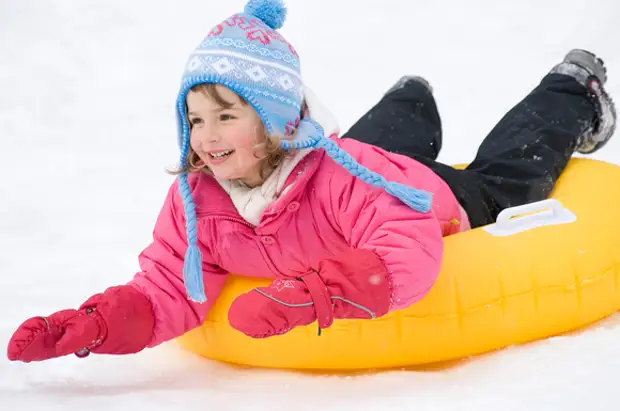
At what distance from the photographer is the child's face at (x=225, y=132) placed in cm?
170

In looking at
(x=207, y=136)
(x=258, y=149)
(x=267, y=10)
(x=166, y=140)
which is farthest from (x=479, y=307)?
(x=166, y=140)

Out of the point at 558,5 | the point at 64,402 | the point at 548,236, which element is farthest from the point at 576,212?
the point at 558,5

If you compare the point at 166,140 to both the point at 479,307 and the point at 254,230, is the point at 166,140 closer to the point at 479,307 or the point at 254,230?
the point at 254,230

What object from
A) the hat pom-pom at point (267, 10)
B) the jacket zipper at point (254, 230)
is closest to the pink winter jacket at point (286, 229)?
the jacket zipper at point (254, 230)

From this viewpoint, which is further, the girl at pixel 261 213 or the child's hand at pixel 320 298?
the girl at pixel 261 213

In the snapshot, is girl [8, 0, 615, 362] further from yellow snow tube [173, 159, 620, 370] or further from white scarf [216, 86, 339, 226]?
yellow snow tube [173, 159, 620, 370]

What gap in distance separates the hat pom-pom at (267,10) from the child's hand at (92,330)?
2.35ft

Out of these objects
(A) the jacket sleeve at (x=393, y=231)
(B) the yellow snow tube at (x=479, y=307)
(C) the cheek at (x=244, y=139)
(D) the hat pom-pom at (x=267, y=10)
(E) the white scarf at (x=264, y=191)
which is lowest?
(B) the yellow snow tube at (x=479, y=307)

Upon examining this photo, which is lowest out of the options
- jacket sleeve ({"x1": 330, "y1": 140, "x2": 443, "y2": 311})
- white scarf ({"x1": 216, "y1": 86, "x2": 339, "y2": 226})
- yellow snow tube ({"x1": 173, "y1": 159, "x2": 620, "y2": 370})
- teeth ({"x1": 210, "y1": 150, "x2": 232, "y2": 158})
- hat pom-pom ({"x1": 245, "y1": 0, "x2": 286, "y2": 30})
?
yellow snow tube ({"x1": 173, "y1": 159, "x2": 620, "y2": 370})

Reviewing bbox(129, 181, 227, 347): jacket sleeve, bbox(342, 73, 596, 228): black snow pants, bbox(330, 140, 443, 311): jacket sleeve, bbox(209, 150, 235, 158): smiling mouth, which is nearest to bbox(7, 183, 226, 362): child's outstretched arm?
bbox(129, 181, 227, 347): jacket sleeve

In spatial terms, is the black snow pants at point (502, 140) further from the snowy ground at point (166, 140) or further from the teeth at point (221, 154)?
the teeth at point (221, 154)

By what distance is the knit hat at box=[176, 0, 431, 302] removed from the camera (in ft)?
5.49

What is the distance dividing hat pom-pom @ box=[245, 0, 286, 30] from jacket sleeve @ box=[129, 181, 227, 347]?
1.55ft

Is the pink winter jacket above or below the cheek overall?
below
